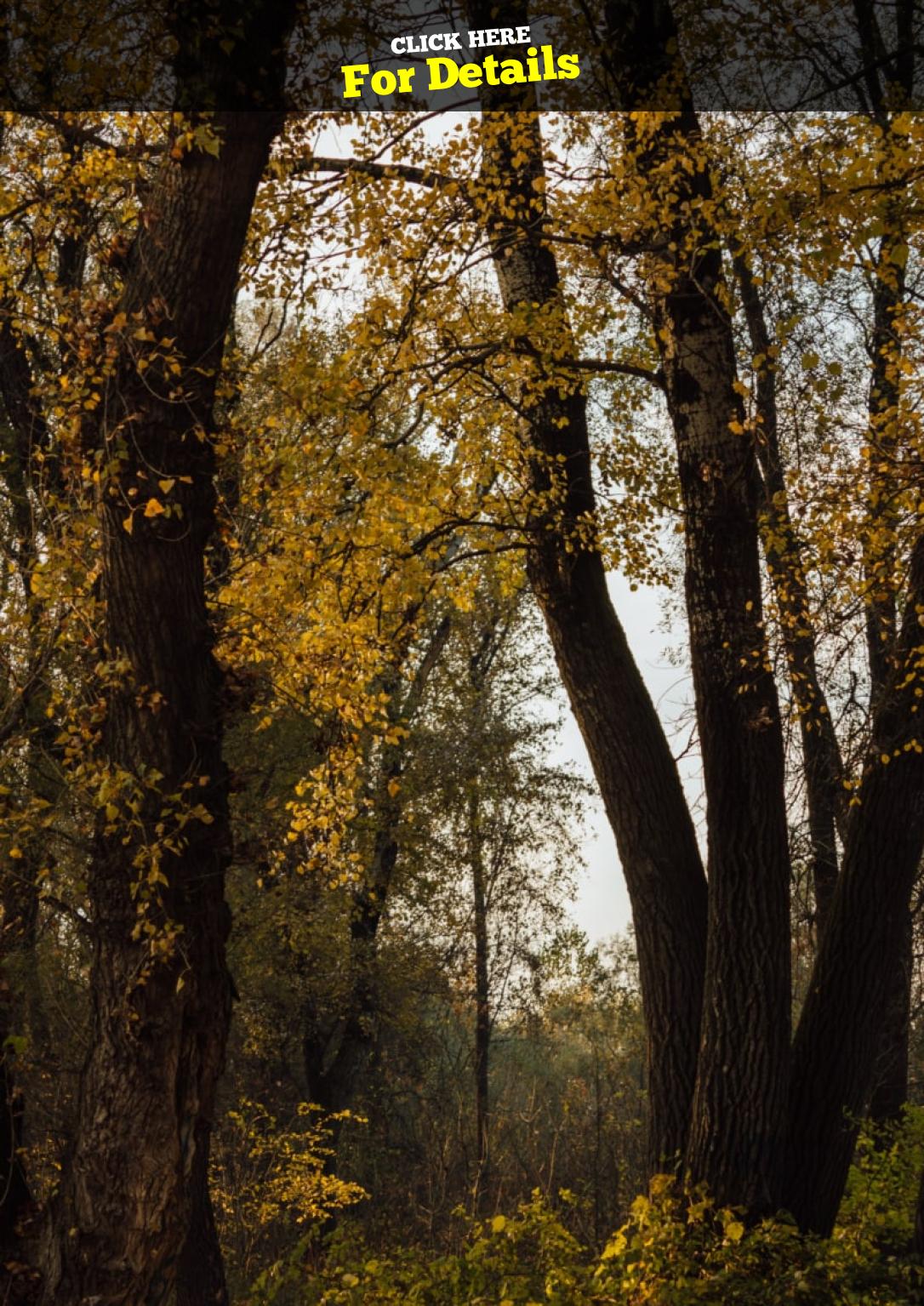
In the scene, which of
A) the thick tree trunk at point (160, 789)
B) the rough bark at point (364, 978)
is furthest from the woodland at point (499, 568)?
the rough bark at point (364, 978)

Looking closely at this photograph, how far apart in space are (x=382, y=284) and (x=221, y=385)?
263 cm

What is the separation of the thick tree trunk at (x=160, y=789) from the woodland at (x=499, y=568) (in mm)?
16

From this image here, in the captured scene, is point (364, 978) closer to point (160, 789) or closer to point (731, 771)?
point (731, 771)

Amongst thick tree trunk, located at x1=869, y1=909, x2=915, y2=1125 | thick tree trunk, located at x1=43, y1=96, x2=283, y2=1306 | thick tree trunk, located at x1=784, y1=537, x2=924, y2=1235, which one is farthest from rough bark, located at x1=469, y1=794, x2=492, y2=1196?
thick tree trunk, located at x1=43, y1=96, x2=283, y2=1306

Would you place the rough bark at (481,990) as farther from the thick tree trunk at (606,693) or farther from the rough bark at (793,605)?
the thick tree trunk at (606,693)

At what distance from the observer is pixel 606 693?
6992 millimetres

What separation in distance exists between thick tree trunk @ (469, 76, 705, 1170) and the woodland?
0.03 metres

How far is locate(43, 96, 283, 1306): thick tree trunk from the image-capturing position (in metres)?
4.59

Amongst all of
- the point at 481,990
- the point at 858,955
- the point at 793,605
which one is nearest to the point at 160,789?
the point at 793,605

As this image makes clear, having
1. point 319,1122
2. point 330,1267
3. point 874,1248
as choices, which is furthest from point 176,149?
point 319,1122

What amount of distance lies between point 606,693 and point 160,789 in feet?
9.73

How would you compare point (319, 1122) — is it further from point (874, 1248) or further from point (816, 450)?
point (816, 450)

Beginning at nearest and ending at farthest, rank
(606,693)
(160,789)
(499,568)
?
(160,789) → (606,693) → (499,568)

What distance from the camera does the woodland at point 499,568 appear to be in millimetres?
4852
